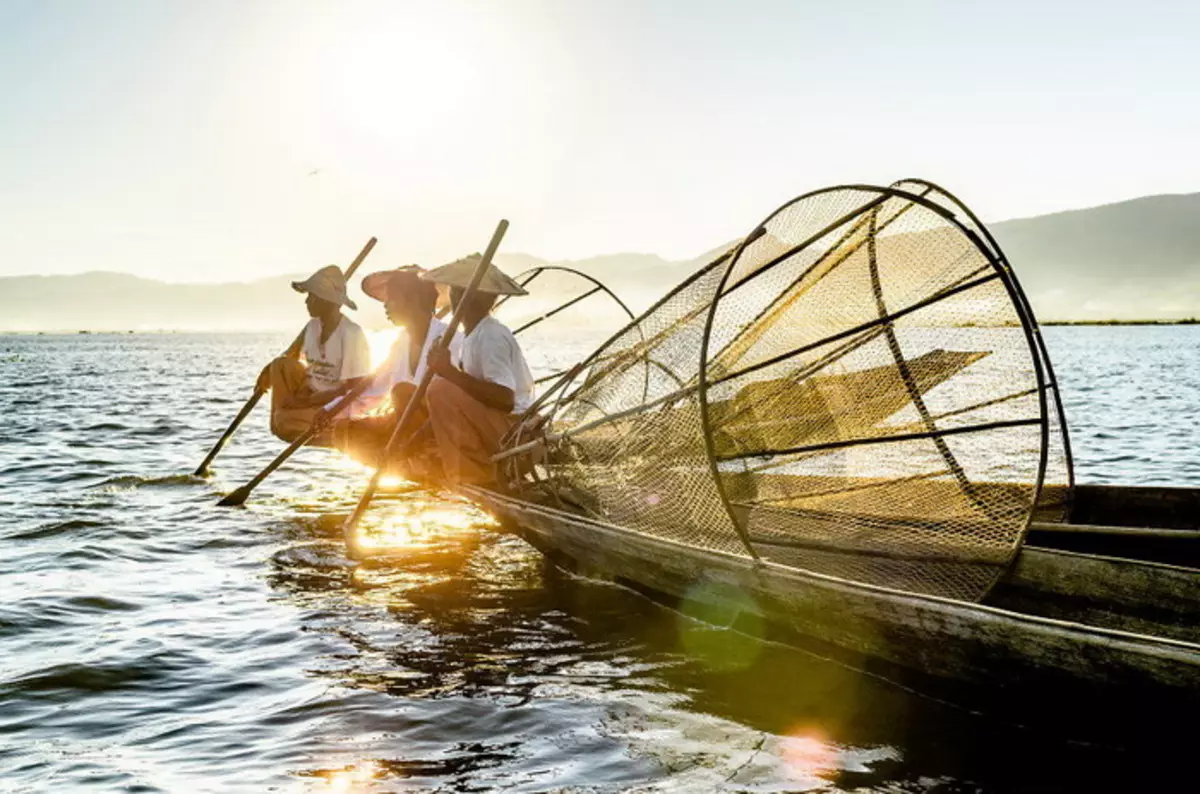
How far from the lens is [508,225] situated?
7.88m

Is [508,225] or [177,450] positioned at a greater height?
[508,225]

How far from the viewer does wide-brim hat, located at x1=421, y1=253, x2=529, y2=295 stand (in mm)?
7480

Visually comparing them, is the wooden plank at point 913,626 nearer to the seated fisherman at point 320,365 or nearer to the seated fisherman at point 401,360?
the seated fisherman at point 401,360

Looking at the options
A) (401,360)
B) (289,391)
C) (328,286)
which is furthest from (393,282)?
(289,391)

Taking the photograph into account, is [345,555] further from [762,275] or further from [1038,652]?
[1038,652]

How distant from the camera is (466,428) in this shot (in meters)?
7.21

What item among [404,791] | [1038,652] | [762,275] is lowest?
[404,791]

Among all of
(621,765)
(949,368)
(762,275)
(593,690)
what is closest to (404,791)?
(621,765)

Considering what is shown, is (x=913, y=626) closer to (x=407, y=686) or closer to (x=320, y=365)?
(x=407, y=686)

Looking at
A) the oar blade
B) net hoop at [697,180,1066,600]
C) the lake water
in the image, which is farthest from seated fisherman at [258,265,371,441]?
net hoop at [697,180,1066,600]

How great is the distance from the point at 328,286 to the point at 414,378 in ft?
5.67

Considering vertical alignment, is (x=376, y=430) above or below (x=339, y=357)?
below

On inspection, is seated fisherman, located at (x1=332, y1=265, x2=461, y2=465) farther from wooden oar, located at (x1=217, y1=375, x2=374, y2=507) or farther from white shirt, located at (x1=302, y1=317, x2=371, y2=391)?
white shirt, located at (x1=302, y1=317, x2=371, y2=391)

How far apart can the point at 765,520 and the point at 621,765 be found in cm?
254
